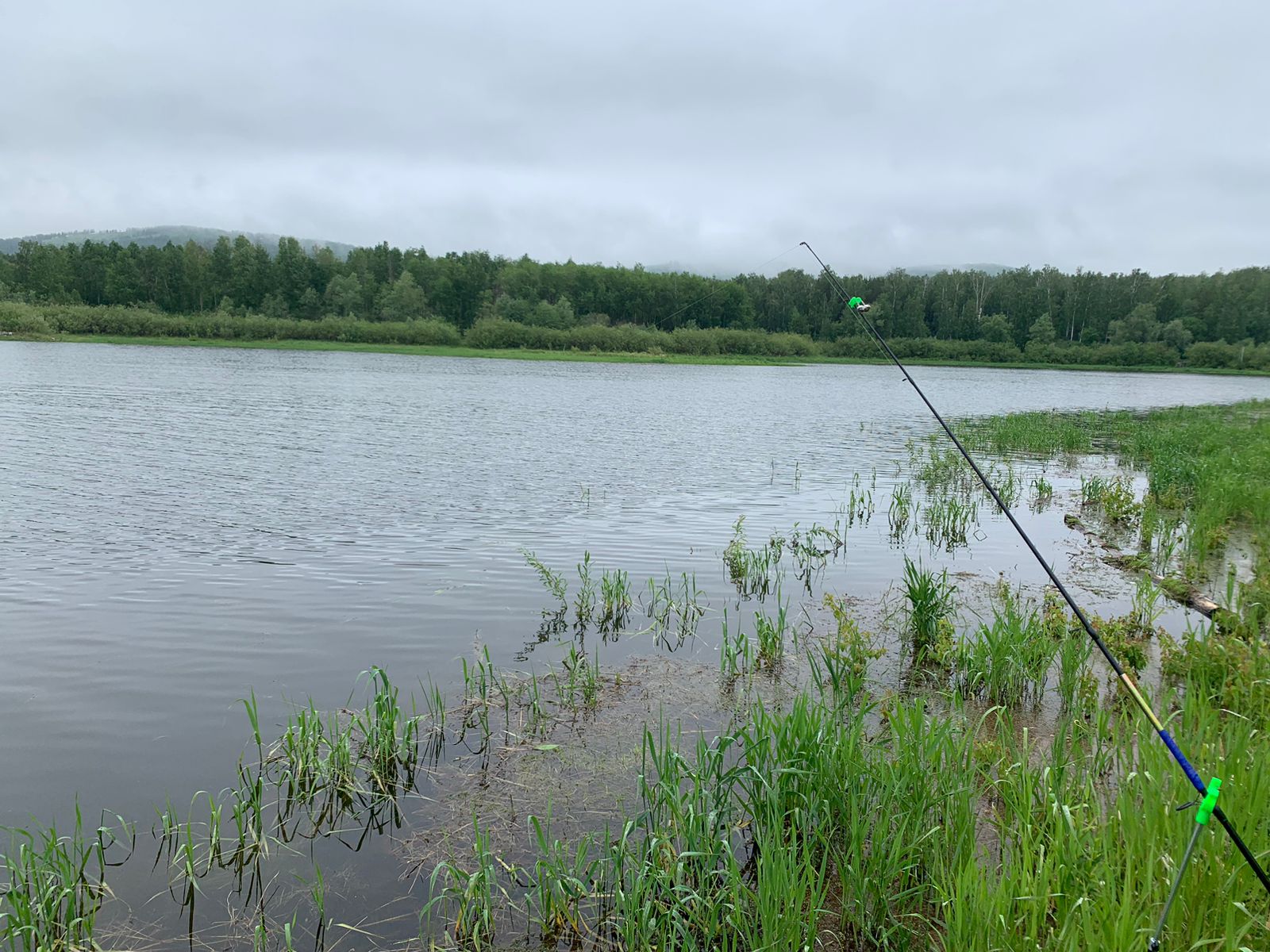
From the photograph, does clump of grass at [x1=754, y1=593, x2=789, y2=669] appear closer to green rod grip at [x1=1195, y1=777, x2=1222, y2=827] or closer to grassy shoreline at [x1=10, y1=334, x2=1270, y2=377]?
green rod grip at [x1=1195, y1=777, x2=1222, y2=827]

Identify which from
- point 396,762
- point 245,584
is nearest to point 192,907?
point 396,762

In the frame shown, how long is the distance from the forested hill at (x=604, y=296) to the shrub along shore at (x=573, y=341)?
6208mm

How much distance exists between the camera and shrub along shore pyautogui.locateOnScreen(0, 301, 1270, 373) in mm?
93562

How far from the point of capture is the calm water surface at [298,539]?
26.3ft

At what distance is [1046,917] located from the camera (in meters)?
4.34

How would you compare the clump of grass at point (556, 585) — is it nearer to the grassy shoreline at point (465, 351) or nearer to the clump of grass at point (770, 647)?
the clump of grass at point (770, 647)

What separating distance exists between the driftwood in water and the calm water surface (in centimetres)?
155

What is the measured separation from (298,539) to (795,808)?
39.1 feet

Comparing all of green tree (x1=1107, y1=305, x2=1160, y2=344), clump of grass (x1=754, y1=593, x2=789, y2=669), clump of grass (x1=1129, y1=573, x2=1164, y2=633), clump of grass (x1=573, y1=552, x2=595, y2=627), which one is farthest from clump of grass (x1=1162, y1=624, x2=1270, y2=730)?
green tree (x1=1107, y1=305, x2=1160, y2=344)

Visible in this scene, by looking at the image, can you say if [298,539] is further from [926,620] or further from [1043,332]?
[1043,332]

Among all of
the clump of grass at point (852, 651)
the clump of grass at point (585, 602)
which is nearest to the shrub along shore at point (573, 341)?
the clump of grass at point (585, 602)

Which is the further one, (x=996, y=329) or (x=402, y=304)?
(x=996, y=329)

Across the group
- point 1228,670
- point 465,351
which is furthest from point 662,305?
point 1228,670

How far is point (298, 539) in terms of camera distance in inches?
577
